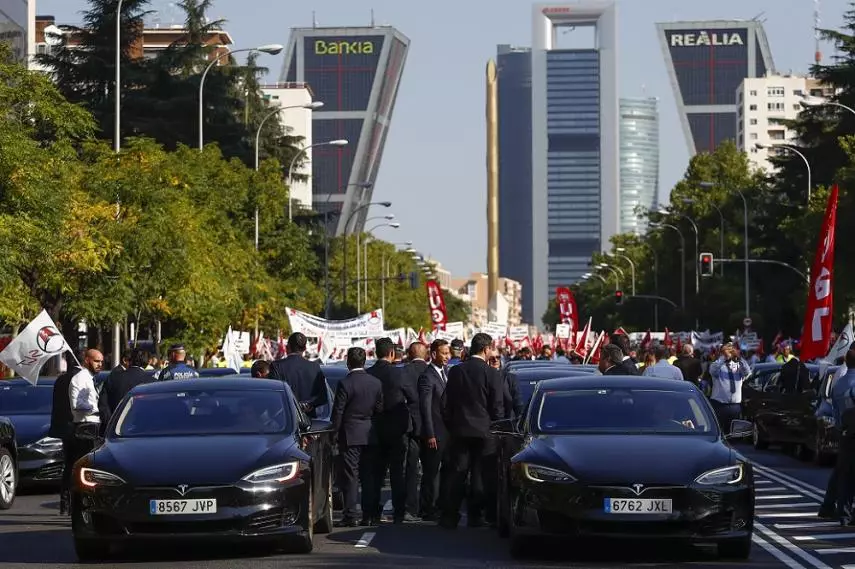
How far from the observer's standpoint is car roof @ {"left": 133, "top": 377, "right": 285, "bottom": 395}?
15250mm

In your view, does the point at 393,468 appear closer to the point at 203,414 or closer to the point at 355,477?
the point at 355,477

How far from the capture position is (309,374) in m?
18.2

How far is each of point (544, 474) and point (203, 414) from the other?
281 cm

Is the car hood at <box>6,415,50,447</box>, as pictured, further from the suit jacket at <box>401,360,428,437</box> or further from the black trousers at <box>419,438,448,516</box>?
the black trousers at <box>419,438,448,516</box>

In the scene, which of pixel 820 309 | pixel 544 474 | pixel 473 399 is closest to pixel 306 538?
pixel 544 474

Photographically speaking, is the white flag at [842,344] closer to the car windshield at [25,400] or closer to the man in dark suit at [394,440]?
the car windshield at [25,400]

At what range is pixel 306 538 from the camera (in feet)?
47.0

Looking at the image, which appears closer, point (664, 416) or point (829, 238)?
point (664, 416)

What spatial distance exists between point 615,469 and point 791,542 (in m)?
2.71

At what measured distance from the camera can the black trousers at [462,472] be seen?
16.9 meters

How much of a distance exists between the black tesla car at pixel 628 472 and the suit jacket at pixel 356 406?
2472 millimetres

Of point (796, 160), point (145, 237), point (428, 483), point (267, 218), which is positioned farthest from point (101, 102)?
point (428, 483)

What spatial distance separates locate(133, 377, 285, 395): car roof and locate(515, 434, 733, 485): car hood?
2.24 meters

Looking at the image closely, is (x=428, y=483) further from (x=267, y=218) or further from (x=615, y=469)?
(x=267, y=218)
